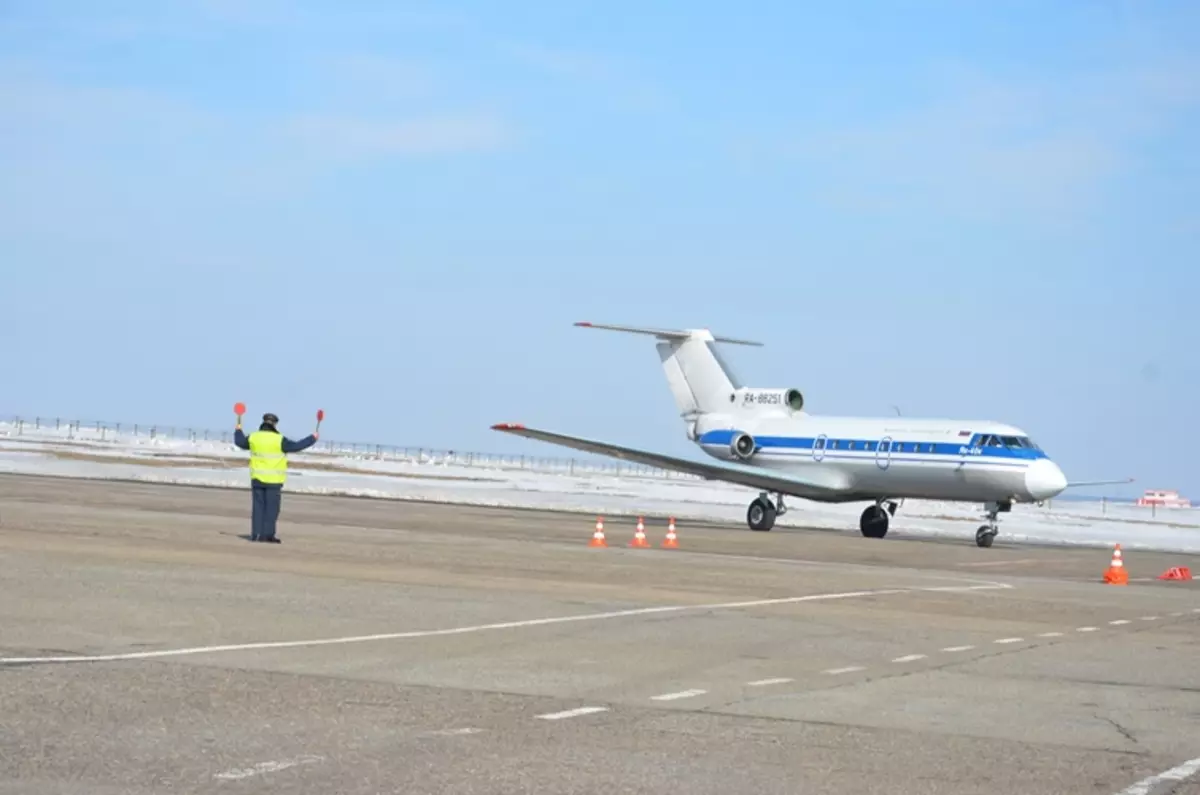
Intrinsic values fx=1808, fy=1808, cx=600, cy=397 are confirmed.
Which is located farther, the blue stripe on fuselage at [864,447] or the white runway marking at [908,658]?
the blue stripe on fuselage at [864,447]

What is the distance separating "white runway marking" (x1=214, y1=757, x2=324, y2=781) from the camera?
26.5ft

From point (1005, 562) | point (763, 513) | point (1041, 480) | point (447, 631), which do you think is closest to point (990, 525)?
point (1041, 480)

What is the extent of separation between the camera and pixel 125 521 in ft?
92.4

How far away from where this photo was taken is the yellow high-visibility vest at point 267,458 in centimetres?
2559

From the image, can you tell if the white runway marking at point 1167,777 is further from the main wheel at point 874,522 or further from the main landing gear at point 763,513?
the main wheel at point 874,522

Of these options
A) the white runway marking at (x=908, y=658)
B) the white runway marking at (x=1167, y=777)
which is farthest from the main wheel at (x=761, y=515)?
the white runway marking at (x=1167, y=777)

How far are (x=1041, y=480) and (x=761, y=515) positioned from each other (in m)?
7.09

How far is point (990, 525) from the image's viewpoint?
41.8m

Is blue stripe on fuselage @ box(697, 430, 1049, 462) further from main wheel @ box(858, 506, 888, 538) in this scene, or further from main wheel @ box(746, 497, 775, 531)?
main wheel @ box(746, 497, 775, 531)

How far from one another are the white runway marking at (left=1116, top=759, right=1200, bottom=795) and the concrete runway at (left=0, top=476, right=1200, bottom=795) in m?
0.03

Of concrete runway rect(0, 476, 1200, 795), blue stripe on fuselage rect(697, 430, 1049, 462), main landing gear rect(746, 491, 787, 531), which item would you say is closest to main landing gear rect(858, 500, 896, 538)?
blue stripe on fuselage rect(697, 430, 1049, 462)

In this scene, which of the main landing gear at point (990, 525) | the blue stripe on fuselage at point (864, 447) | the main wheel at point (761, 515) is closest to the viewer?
the main landing gear at point (990, 525)

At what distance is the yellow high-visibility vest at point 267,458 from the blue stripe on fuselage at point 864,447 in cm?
2159

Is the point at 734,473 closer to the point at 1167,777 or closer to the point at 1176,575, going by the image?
the point at 1176,575
